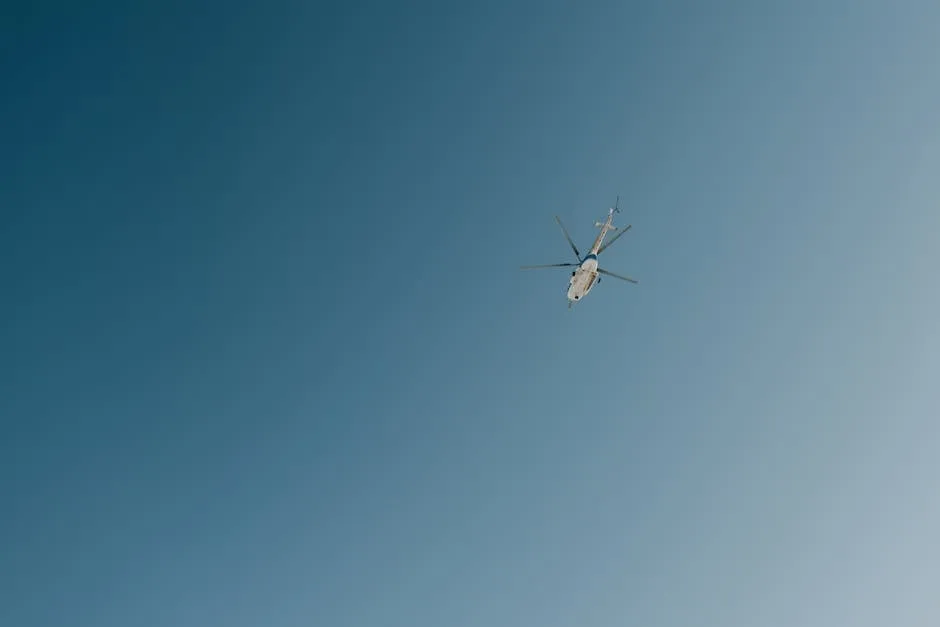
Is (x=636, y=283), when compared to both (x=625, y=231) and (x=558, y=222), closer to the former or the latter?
(x=625, y=231)

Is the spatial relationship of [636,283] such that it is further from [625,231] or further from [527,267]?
[527,267]

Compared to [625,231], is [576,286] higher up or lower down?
lower down

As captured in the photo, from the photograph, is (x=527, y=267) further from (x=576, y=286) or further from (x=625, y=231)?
(x=625, y=231)

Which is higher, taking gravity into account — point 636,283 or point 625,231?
point 625,231

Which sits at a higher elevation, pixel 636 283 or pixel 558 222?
pixel 558 222

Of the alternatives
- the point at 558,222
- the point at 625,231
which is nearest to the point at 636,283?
the point at 625,231

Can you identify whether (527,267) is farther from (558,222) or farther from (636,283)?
(636,283)

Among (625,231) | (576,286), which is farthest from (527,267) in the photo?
(625,231)
